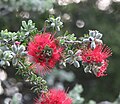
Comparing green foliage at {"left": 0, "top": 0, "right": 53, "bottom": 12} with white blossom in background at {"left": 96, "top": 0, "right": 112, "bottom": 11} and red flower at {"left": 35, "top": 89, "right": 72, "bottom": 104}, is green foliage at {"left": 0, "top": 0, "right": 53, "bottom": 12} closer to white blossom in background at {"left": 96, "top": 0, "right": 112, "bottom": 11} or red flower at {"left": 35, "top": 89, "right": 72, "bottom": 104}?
Answer: red flower at {"left": 35, "top": 89, "right": 72, "bottom": 104}

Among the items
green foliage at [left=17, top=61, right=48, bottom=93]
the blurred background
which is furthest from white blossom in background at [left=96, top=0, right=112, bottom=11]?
green foliage at [left=17, top=61, right=48, bottom=93]

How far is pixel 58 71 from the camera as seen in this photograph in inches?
217

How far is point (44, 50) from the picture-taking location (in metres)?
2.19

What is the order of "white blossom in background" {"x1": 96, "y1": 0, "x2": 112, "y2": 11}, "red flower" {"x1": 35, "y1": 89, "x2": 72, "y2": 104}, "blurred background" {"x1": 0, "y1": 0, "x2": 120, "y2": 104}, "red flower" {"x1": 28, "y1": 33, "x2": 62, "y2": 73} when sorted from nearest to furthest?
"red flower" {"x1": 28, "y1": 33, "x2": 62, "y2": 73} < "red flower" {"x1": 35, "y1": 89, "x2": 72, "y2": 104} < "blurred background" {"x1": 0, "y1": 0, "x2": 120, "y2": 104} < "white blossom in background" {"x1": 96, "y1": 0, "x2": 112, "y2": 11}

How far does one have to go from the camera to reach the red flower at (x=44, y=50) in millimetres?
2193

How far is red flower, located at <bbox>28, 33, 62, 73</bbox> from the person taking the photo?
219 centimetres

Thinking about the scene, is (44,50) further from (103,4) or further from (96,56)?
(103,4)

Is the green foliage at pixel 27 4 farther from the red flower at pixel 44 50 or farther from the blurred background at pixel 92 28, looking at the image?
the red flower at pixel 44 50

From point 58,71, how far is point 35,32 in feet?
10.4

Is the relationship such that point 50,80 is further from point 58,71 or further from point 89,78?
point 89,78

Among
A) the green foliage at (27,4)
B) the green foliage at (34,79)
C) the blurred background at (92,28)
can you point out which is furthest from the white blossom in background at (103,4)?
the green foliage at (34,79)

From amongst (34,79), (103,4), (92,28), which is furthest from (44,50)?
(103,4)

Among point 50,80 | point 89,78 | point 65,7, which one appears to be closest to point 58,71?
point 50,80

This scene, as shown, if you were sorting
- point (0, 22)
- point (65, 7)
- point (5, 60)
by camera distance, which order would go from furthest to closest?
point (65, 7) → point (0, 22) → point (5, 60)
